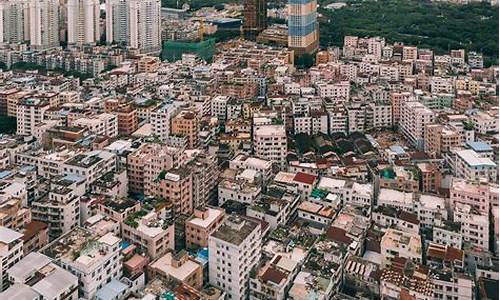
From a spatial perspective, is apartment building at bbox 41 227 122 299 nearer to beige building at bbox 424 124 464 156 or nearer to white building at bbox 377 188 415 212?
white building at bbox 377 188 415 212

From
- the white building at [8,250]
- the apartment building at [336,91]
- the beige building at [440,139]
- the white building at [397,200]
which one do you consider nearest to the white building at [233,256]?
the white building at [8,250]

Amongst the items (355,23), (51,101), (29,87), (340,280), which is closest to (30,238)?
(340,280)

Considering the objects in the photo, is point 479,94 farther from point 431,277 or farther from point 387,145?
point 431,277

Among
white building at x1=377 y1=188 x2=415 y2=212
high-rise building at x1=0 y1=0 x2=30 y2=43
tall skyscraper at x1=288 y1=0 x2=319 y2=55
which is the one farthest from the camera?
high-rise building at x1=0 y1=0 x2=30 y2=43

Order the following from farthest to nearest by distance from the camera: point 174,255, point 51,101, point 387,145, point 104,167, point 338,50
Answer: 1. point 338,50
2. point 51,101
3. point 387,145
4. point 104,167
5. point 174,255

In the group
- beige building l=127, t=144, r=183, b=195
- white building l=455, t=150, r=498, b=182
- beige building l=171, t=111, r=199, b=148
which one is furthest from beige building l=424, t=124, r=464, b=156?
beige building l=127, t=144, r=183, b=195

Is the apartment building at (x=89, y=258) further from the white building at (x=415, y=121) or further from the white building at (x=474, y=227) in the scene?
the white building at (x=415, y=121)
